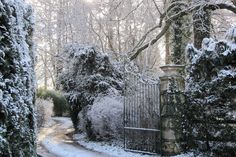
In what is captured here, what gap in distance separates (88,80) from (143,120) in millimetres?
4585

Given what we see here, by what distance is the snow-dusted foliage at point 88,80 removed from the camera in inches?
624

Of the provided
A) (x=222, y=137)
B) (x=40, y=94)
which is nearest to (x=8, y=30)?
(x=222, y=137)

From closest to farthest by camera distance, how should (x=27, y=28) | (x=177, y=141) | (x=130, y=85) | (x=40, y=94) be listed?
1. (x=27, y=28)
2. (x=177, y=141)
3. (x=130, y=85)
4. (x=40, y=94)

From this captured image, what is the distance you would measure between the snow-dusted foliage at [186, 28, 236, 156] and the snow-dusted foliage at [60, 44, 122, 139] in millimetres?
5006

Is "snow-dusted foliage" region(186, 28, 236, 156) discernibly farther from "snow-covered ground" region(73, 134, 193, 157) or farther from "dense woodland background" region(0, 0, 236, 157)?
"snow-covered ground" region(73, 134, 193, 157)

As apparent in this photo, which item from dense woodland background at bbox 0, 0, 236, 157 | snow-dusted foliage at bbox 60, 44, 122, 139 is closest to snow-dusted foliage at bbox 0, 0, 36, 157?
dense woodland background at bbox 0, 0, 236, 157

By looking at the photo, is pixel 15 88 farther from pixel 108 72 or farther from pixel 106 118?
pixel 108 72

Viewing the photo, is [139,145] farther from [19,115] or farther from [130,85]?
[19,115]

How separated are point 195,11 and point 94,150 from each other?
6517mm

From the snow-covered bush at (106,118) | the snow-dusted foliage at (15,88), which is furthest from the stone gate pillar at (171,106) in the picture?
the snow-dusted foliage at (15,88)

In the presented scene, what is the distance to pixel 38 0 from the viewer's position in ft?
95.7

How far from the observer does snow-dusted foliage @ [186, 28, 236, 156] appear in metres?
9.96

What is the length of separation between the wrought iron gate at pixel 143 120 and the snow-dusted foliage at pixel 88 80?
229 cm

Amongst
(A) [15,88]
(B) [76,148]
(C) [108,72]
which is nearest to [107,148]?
(B) [76,148]
